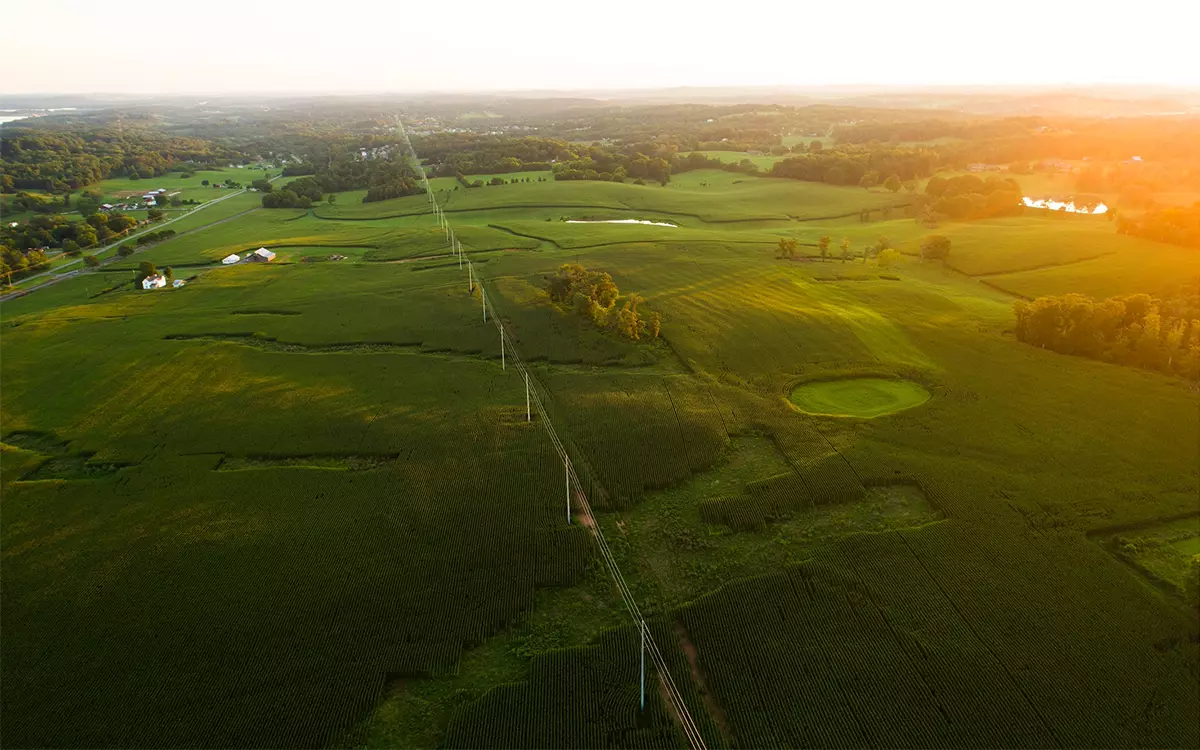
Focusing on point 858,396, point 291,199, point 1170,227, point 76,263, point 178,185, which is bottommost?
point 858,396

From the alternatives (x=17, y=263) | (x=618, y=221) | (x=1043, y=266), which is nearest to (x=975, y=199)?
(x=1043, y=266)

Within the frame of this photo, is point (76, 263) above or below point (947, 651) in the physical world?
above

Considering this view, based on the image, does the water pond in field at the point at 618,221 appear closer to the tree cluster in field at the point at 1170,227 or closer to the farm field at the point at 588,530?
the farm field at the point at 588,530

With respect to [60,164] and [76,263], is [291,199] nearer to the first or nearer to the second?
[76,263]

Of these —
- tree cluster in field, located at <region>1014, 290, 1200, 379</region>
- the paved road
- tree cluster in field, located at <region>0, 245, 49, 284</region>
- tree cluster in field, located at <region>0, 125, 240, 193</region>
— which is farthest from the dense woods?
tree cluster in field, located at <region>1014, 290, 1200, 379</region>

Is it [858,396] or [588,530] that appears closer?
[588,530]

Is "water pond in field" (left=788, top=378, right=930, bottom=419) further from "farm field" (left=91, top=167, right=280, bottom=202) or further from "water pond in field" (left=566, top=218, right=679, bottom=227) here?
"farm field" (left=91, top=167, right=280, bottom=202)
